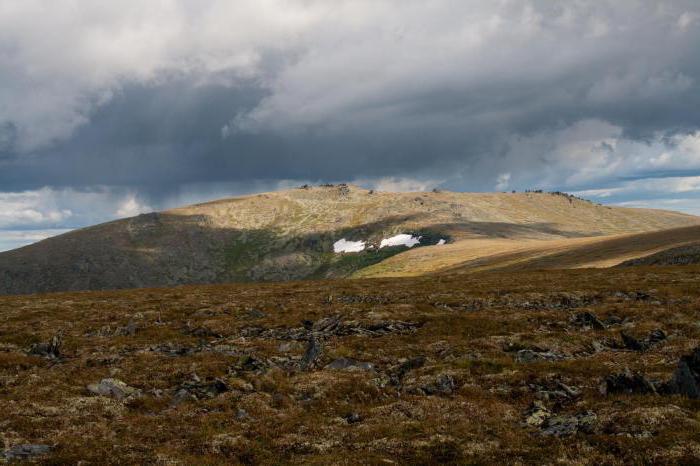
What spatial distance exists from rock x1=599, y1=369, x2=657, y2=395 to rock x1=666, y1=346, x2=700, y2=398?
0.83 metres

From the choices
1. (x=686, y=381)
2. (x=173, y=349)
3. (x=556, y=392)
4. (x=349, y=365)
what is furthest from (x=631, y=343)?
(x=173, y=349)

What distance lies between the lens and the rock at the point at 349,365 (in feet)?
113

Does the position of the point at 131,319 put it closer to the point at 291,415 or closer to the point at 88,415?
the point at 88,415

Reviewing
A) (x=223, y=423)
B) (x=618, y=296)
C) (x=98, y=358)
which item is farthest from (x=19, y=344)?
(x=618, y=296)

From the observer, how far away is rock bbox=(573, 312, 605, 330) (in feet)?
141

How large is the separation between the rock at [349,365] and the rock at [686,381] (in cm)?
1746

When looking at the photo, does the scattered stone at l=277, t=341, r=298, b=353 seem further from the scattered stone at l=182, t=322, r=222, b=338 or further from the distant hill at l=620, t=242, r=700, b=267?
the distant hill at l=620, t=242, r=700, b=267

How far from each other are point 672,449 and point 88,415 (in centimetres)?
2586

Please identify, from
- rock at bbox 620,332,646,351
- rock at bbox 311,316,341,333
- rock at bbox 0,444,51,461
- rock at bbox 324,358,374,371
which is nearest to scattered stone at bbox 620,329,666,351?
rock at bbox 620,332,646,351

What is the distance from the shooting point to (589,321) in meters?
43.8

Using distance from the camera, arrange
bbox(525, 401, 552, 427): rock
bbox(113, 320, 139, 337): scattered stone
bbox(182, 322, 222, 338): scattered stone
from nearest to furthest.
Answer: bbox(525, 401, 552, 427): rock
bbox(182, 322, 222, 338): scattered stone
bbox(113, 320, 139, 337): scattered stone

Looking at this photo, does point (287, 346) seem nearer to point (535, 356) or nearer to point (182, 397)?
point (182, 397)

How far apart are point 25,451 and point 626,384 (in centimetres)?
2654

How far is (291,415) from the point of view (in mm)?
25703
